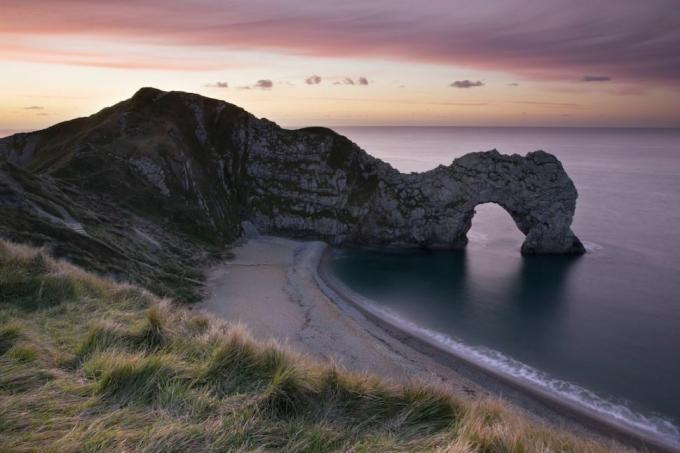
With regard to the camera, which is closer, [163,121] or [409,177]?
[409,177]

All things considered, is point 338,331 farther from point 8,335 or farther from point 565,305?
point 8,335

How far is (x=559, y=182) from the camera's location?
60406 mm

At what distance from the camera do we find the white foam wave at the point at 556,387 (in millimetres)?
24297

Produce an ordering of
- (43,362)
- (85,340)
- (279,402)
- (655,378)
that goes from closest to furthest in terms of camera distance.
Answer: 1. (279,402)
2. (43,362)
3. (85,340)
4. (655,378)

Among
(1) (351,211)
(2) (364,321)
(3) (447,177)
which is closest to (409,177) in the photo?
(3) (447,177)

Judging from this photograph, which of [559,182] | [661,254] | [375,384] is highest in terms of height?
[375,384]

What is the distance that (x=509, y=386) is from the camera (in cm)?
2761

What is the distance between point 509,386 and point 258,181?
49.9 m

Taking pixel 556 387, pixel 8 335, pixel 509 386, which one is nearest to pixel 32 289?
pixel 8 335

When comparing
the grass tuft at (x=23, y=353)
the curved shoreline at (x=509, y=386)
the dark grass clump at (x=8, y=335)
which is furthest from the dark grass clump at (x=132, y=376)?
the curved shoreline at (x=509, y=386)

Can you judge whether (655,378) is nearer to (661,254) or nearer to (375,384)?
(375,384)

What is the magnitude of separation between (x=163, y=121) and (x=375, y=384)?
71.7 meters

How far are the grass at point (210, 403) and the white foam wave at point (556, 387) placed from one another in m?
24.3

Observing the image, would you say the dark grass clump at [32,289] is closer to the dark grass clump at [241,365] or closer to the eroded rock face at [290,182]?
the dark grass clump at [241,365]
